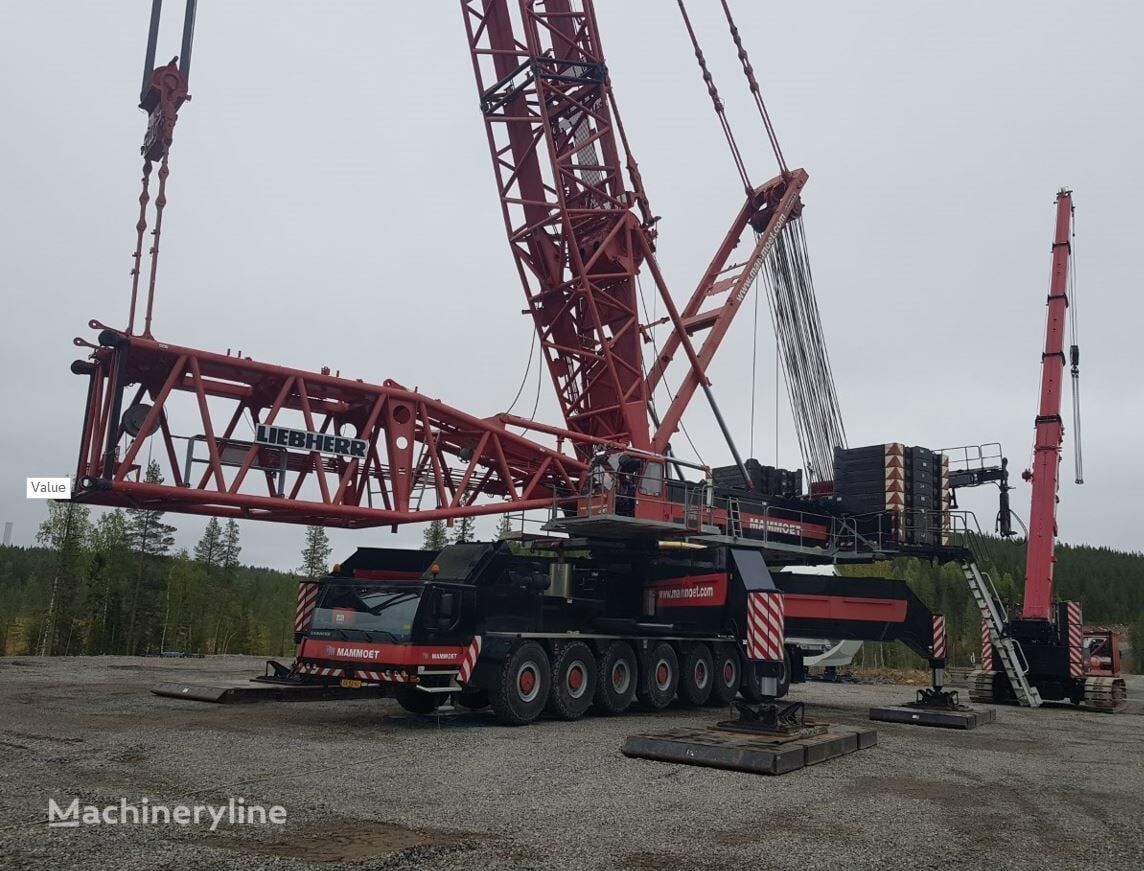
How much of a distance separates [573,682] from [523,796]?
661 centimetres

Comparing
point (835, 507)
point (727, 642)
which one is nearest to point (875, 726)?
point (727, 642)

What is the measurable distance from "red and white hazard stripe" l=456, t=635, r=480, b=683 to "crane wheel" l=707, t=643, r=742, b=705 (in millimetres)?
6082

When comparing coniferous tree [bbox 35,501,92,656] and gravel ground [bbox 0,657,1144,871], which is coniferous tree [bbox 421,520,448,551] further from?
gravel ground [bbox 0,657,1144,871]

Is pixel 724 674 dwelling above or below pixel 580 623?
below

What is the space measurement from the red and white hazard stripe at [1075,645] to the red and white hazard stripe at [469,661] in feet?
51.6

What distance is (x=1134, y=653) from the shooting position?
6712 cm

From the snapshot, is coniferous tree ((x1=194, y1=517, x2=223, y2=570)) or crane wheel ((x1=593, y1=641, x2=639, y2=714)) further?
coniferous tree ((x1=194, y1=517, x2=223, y2=570))

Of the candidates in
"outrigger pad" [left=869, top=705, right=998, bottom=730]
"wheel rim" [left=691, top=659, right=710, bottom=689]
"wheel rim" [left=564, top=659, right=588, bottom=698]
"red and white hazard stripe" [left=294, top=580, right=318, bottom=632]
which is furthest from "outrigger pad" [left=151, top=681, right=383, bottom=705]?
"outrigger pad" [left=869, top=705, right=998, bottom=730]

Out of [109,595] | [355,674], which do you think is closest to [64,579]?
[109,595]

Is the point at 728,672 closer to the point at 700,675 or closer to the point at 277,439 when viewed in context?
the point at 700,675

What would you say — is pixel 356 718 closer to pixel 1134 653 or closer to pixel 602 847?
pixel 602 847

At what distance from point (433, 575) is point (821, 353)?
1386cm

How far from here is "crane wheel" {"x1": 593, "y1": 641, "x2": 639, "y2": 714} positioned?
15.3 meters

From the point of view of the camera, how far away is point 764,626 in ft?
43.5
